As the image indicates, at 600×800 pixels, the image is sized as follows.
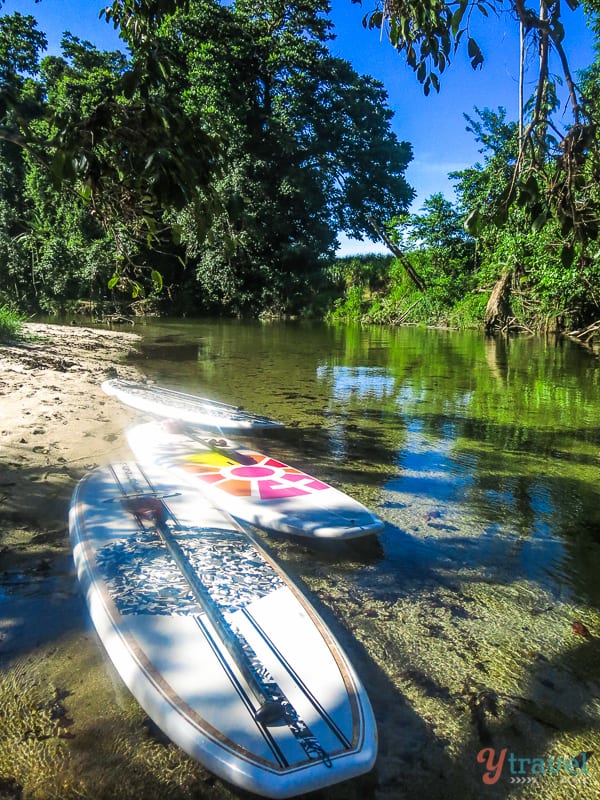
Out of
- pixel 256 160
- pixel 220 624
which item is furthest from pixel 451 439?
pixel 256 160

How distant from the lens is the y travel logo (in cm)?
176

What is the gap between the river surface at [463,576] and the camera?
6.08ft

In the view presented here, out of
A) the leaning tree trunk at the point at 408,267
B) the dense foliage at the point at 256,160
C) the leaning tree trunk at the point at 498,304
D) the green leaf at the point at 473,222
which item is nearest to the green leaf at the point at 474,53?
the green leaf at the point at 473,222

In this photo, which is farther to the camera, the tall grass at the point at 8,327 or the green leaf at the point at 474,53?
the tall grass at the point at 8,327

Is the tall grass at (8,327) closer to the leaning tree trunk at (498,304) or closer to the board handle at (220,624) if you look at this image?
the board handle at (220,624)

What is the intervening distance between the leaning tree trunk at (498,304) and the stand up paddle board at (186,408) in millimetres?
13200

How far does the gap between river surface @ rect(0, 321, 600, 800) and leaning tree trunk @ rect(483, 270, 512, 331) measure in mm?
10132

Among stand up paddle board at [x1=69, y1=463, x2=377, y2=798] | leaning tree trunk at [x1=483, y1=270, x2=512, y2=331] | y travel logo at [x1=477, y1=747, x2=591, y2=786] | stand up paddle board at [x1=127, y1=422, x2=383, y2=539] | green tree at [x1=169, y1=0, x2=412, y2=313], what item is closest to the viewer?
stand up paddle board at [x1=69, y1=463, x2=377, y2=798]

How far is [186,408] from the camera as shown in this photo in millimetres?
6180

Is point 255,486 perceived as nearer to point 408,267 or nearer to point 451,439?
point 451,439

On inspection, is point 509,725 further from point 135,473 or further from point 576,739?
point 135,473

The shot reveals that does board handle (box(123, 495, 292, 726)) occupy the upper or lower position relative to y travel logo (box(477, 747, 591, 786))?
upper

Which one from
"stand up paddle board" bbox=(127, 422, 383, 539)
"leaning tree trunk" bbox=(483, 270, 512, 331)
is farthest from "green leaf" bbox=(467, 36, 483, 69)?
"leaning tree trunk" bbox=(483, 270, 512, 331)

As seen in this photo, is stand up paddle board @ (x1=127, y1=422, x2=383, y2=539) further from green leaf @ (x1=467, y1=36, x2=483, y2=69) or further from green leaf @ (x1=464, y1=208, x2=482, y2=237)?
green leaf @ (x1=467, y1=36, x2=483, y2=69)
